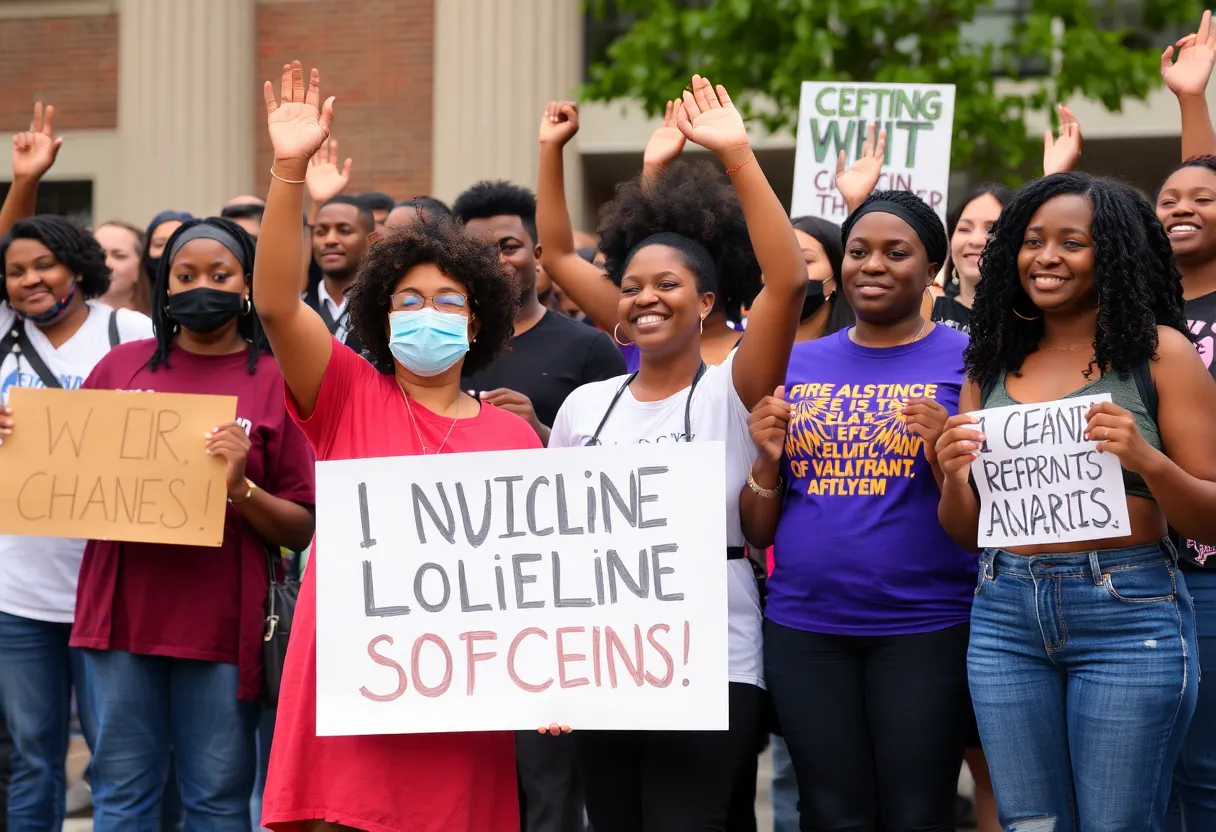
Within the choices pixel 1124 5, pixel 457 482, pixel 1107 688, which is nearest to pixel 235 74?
pixel 1124 5

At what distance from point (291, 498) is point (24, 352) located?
1.31 m

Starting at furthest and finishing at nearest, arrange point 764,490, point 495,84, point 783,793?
point 495,84 → point 783,793 → point 764,490

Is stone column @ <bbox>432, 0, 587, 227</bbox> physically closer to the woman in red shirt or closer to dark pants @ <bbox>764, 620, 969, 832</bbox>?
the woman in red shirt

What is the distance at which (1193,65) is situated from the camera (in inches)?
185

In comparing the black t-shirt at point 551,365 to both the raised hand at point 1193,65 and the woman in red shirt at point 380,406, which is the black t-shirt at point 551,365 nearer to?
the woman in red shirt at point 380,406

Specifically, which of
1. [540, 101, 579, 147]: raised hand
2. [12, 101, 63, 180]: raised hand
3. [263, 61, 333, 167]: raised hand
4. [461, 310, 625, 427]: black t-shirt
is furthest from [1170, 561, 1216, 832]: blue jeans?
[12, 101, 63, 180]: raised hand

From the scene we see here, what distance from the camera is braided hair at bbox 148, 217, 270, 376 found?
15.5 ft

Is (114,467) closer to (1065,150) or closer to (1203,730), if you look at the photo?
(1065,150)

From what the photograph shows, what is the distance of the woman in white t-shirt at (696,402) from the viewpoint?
3.74 meters

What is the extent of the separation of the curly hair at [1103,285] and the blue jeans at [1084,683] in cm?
49

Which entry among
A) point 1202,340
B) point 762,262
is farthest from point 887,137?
point 762,262

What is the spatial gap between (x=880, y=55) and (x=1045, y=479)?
6.80 metres

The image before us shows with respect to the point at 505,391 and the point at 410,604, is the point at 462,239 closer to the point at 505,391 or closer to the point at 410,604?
the point at 505,391

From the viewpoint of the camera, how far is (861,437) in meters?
3.81
